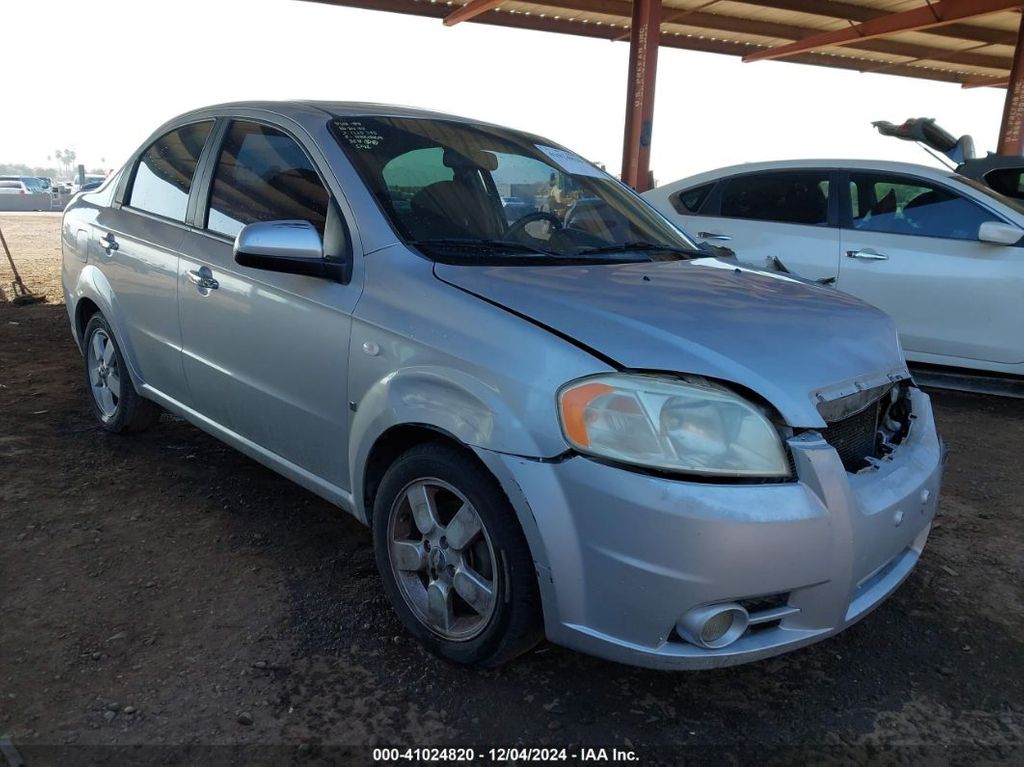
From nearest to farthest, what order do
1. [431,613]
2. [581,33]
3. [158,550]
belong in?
[431,613]
[158,550]
[581,33]

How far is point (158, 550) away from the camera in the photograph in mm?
Result: 2979

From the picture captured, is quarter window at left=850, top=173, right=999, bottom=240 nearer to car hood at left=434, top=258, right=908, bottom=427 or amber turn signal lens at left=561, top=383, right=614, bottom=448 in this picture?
car hood at left=434, top=258, right=908, bottom=427

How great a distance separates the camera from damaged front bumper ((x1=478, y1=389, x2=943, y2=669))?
182cm

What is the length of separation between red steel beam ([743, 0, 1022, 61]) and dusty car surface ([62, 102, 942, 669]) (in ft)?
44.5

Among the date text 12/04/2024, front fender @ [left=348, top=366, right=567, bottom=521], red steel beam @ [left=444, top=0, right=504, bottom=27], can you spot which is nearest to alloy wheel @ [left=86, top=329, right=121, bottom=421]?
front fender @ [left=348, top=366, right=567, bottom=521]

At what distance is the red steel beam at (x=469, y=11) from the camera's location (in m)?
13.2

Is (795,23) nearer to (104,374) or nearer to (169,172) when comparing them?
(169,172)

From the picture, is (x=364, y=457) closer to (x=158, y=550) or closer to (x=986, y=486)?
(x=158, y=550)

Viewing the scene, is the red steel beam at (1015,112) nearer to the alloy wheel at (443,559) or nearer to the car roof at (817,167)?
the car roof at (817,167)

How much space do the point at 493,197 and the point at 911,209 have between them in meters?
3.71

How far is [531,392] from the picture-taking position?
1947 mm

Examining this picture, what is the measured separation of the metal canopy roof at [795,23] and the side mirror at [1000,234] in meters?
10.1

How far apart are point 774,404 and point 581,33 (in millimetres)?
16177

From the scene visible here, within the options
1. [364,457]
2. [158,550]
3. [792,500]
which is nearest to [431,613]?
[364,457]
